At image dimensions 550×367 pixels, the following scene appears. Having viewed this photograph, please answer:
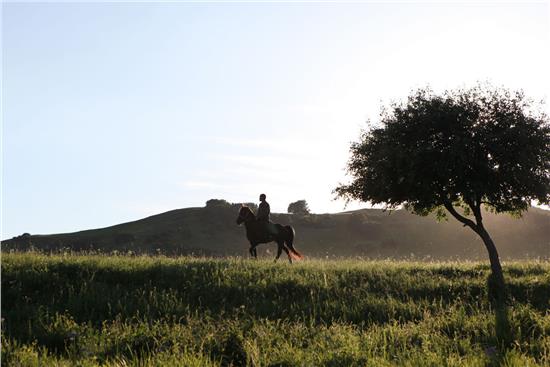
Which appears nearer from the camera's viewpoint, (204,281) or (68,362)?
(68,362)

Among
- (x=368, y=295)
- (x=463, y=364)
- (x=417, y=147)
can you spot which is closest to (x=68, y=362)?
(x=463, y=364)

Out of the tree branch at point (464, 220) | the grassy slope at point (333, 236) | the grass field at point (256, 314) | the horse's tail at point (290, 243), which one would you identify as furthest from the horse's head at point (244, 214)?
the grassy slope at point (333, 236)

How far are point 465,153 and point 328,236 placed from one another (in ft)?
158

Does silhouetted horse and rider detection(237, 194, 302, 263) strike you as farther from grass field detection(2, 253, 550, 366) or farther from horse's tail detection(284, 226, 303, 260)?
grass field detection(2, 253, 550, 366)

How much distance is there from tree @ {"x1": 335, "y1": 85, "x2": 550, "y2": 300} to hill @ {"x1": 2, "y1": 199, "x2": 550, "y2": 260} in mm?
35373

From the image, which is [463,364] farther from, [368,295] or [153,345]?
[368,295]

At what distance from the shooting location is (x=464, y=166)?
22.0 meters

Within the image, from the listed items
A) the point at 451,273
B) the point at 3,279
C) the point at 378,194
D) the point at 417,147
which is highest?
the point at 417,147

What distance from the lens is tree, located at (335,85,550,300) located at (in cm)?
2164

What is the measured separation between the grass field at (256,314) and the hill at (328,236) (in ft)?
126

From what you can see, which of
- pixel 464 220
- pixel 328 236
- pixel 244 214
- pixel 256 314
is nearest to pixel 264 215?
pixel 244 214

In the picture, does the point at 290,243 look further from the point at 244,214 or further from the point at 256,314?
the point at 256,314

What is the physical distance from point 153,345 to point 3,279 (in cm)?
855

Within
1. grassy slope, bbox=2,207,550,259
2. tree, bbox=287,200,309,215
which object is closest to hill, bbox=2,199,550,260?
grassy slope, bbox=2,207,550,259
